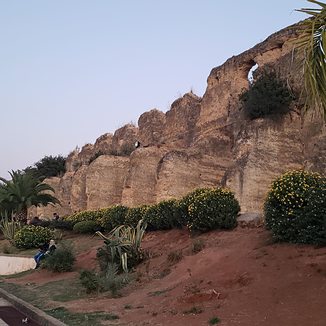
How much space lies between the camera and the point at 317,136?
1709 centimetres

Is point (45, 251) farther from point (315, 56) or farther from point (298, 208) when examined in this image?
point (315, 56)

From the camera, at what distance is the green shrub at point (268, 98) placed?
18.3 m

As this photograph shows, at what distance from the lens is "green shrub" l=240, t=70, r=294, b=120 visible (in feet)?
60.0

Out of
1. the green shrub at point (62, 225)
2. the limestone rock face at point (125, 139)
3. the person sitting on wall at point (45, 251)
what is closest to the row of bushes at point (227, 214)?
the green shrub at point (62, 225)

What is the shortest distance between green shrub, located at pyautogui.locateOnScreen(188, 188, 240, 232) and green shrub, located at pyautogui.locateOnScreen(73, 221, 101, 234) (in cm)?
990

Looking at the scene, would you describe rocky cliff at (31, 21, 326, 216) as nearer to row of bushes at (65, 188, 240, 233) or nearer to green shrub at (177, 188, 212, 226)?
row of bushes at (65, 188, 240, 233)

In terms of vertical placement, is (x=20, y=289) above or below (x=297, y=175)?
below

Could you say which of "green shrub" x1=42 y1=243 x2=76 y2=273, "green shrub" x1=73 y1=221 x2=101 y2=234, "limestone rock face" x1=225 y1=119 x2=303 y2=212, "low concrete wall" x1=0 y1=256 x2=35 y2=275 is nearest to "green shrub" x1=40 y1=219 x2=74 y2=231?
"green shrub" x1=73 y1=221 x2=101 y2=234

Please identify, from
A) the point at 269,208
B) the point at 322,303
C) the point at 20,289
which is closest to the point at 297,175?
the point at 269,208

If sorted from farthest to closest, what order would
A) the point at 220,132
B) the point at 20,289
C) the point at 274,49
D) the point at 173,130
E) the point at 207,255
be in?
the point at 173,130 → the point at 220,132 → the point at 274,49 → the point at 20,289 → the point at 207,255

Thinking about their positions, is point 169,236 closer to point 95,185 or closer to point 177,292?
point 177,292

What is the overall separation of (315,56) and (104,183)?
29.5 m

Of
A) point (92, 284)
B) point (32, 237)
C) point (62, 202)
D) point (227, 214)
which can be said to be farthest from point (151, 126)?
point (92, 284)

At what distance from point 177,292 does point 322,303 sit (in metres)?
3.46
